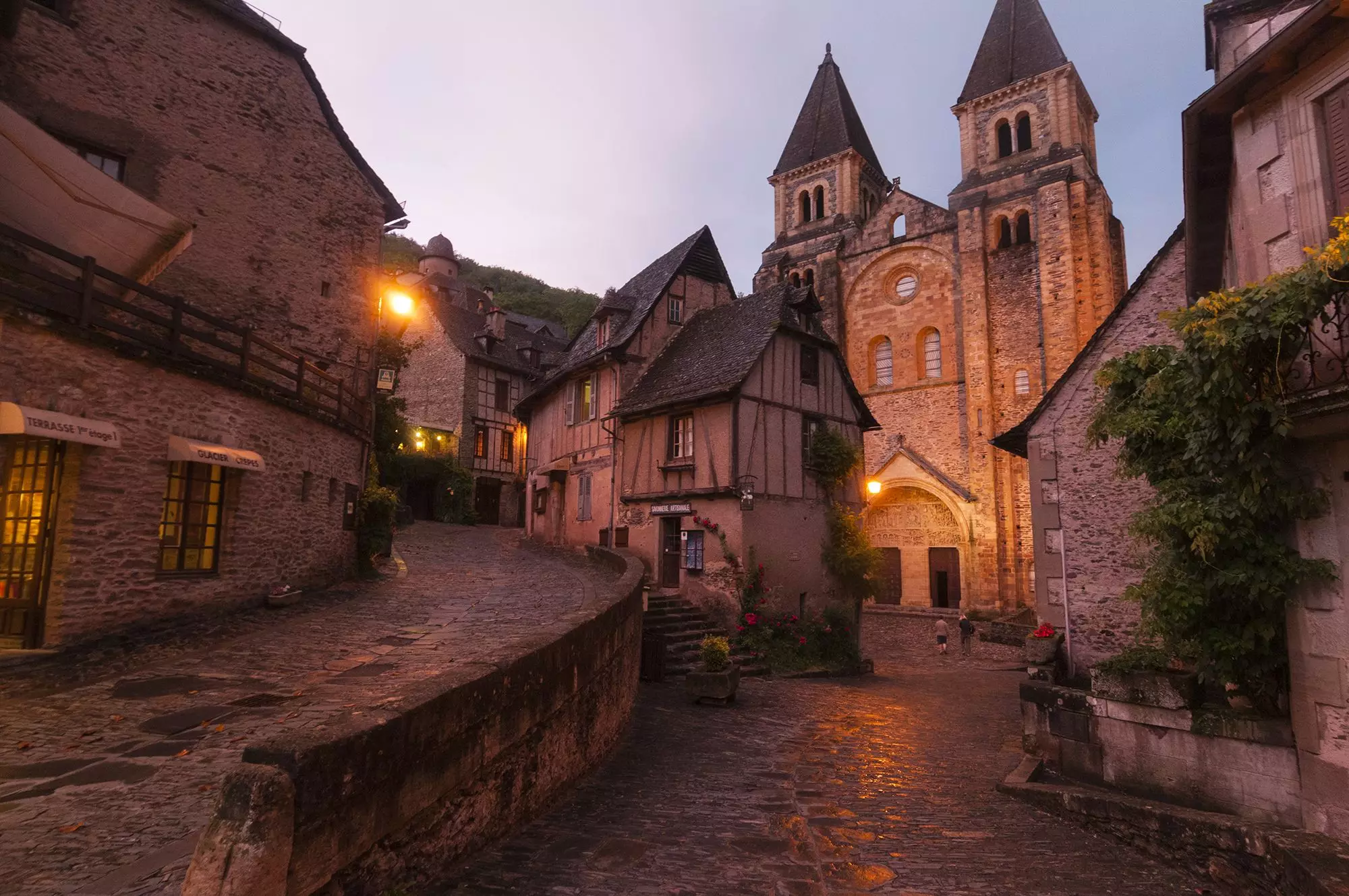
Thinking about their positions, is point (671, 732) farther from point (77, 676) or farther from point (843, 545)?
point (843, 545)

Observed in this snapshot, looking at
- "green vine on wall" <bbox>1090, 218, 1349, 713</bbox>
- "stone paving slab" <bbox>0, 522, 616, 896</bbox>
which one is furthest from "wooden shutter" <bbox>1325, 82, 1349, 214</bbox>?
"stone paving slab" <bbox>0, 522, 616, 896</bbox>

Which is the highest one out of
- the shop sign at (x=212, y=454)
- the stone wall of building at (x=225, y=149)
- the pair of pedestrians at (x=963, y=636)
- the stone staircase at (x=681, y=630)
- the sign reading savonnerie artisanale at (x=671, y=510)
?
the stone wall of building at (x=225, y=149)

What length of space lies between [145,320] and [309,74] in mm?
8833

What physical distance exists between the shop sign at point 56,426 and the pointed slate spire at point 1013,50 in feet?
113

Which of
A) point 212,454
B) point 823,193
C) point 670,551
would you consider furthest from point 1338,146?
point 823,193

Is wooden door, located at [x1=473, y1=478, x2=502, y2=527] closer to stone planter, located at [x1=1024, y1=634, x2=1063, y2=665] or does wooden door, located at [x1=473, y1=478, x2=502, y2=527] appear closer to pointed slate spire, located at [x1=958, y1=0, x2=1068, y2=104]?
stone planter, located at [x1=1024, y1=634, x2=1063, y2=665]

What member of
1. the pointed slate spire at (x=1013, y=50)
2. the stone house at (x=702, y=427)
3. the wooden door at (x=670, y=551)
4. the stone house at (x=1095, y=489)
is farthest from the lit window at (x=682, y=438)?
the pointed slate spire at (x=1013, y=50)

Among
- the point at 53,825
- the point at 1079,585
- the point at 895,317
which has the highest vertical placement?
the point at 895,317

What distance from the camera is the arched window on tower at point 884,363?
103ft

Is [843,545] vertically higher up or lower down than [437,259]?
lower down

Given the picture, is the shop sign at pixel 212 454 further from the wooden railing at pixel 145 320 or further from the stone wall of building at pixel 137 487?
the wooden railing at pixel 145 320

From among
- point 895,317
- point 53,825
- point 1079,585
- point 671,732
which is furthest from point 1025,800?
point 895,317

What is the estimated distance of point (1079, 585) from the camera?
28.2 ft

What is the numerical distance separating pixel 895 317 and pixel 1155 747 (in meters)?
27.0
